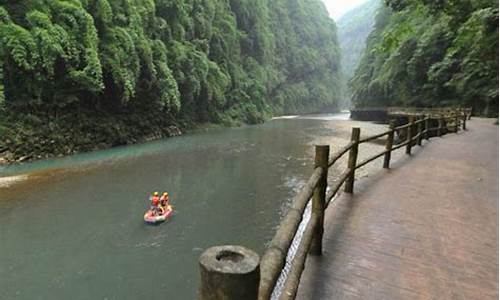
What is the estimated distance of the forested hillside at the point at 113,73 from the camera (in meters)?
14.5

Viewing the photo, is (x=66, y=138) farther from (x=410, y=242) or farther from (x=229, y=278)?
(x=229, y=278)

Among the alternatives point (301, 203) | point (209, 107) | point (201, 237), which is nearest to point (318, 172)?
point (301, 203)

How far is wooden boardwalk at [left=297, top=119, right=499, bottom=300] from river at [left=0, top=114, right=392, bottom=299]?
9.90 feet

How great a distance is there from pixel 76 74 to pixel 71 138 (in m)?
3.46

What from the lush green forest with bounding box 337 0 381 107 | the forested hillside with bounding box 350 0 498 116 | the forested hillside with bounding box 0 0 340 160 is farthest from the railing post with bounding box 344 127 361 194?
the lush green forest with bounding box 337 0 381 107

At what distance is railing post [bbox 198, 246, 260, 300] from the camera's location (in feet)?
3.16

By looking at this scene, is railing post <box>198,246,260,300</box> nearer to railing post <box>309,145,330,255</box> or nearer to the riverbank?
railing post <box>309,145,330,255</box>

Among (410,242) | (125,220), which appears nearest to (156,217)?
(125,220)

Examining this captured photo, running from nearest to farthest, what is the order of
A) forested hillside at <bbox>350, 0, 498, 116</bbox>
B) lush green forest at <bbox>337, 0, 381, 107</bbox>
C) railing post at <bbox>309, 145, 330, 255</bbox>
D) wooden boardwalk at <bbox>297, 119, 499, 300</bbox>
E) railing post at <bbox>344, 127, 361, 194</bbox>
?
wooden boardwalk at <bbox>297, 119, 499, 300</bbox> → railing post at <bbox>309, 145, 330, 255</bbox> → railing post at <bbox>344, 127, 361, 194</bbox> → forested hillside at <bbox>350, 0, 498, 116</bbox> → lush green forest at <bbox>337, 0, 381, 107</bbox>

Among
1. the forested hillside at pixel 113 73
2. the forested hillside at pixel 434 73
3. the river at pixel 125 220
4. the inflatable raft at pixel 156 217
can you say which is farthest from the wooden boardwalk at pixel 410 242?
the forested hillside at pixel 113 73

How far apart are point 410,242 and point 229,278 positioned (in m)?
2.96

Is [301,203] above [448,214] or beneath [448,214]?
above

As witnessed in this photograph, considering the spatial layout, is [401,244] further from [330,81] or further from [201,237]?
[330,81]

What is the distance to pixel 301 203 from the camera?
2.04 metres
